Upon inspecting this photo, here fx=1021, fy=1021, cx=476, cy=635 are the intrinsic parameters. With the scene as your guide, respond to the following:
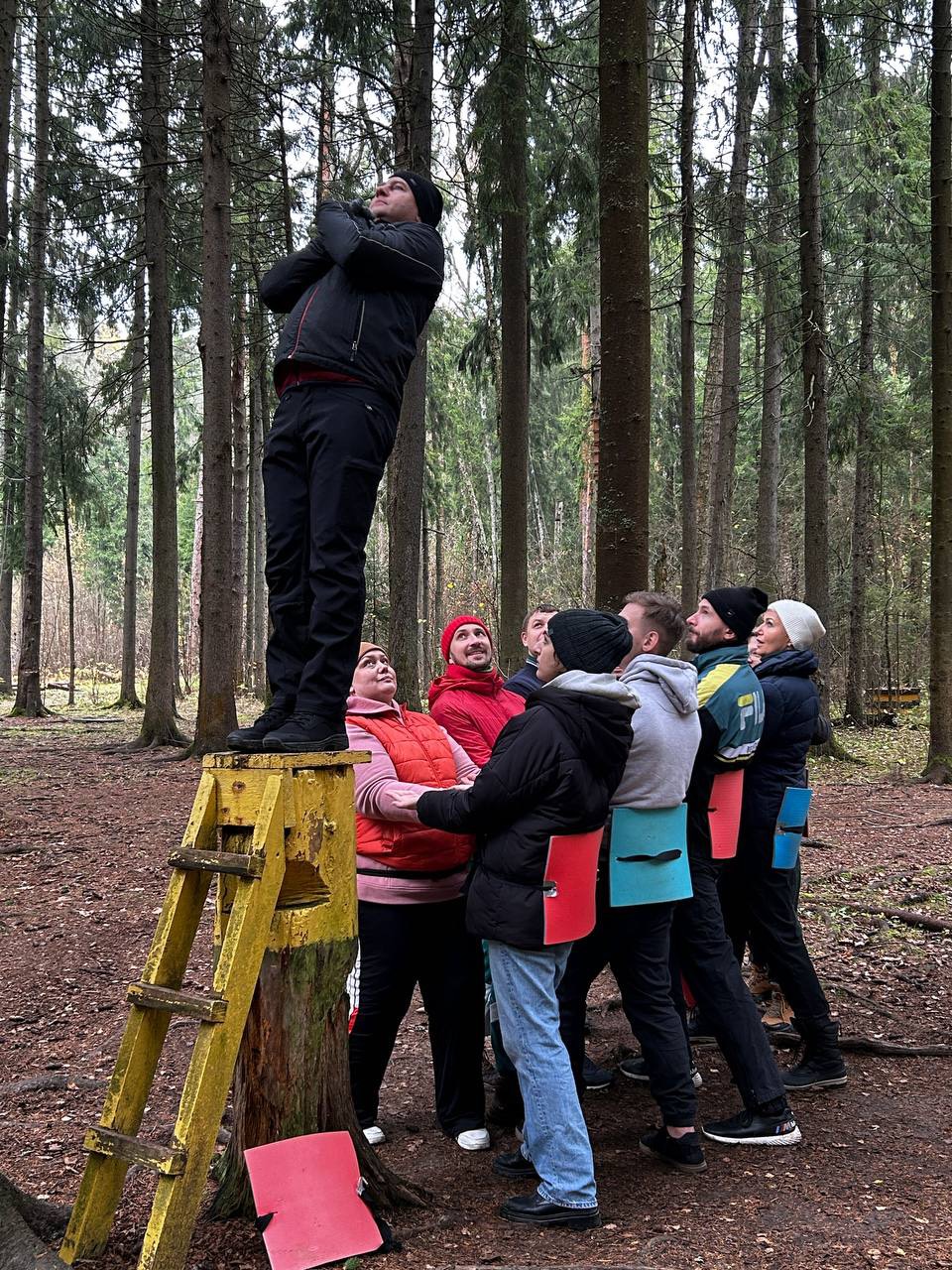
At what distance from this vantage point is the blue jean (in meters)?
3.19

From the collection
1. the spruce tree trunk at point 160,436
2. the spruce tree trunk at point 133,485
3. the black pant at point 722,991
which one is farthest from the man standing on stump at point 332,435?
the spruce tree trunk at point 133,485

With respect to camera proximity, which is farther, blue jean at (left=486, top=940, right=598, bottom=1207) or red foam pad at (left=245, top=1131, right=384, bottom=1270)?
blue jean at (left=486, top=940, right=598, bottom=1207)

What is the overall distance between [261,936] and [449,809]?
79cm

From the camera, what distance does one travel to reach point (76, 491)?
60.4 feet

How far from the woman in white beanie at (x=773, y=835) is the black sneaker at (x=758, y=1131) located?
0.60 meters

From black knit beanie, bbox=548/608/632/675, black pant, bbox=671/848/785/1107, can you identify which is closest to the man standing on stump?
black knit beanie, bbox=548/608/632/675

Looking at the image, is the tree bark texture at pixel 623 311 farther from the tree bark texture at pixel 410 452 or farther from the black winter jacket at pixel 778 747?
the tree bark texture at pixel 410 452

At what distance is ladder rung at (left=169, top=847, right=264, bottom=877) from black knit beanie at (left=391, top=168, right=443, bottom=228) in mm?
2259

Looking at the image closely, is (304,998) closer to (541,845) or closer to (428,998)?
(541,845)

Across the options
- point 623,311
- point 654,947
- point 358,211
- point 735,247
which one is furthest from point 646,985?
point 735,247

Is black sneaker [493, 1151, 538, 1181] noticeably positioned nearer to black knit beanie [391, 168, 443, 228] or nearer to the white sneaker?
the white sneaker

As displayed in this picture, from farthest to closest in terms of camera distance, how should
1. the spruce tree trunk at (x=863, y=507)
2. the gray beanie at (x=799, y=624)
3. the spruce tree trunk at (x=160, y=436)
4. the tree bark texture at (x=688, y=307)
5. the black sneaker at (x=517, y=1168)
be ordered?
the spruce tree trunk at (x=863, y=507), the tree bark texture at (x=688, y=307), the spruce tree trunk at (x=160, y=436), the gray beanie at (x=799, y=624), the black sneaker at (x=517, y=1168)

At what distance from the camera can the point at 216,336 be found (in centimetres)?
1091

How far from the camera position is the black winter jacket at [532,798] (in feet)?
10.7
